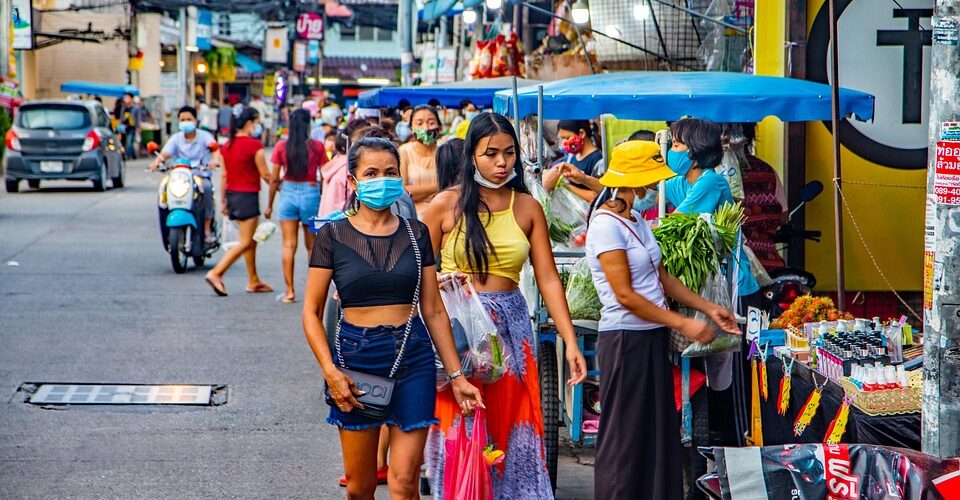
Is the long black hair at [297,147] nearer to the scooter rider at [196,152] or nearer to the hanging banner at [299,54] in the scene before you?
the scooter rider at [196,152]

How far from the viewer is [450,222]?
5336mm

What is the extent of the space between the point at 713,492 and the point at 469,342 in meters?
1.13

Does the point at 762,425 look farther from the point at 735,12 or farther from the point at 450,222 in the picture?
the point at 735,12

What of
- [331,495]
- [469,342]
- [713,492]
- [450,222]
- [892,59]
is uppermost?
[892,59]

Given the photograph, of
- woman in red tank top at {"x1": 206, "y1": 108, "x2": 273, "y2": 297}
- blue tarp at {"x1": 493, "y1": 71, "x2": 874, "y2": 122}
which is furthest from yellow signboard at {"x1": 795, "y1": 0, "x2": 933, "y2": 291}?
woman in red tank top at {"x1": 206, "y1": 108, "x2": 273, "y2": 297}

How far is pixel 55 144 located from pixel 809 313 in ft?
68.1

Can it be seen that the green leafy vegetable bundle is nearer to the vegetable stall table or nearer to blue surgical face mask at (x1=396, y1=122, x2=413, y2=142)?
the vegetable stall table

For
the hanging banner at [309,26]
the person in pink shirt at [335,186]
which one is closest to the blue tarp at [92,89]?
the hanging banner at [309,26]

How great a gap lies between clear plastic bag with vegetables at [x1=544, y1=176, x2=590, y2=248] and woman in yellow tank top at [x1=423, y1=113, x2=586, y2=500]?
4.31 ft

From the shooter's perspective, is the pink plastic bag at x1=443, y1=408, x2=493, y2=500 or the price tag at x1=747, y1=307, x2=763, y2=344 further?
the price tag at x1=747, y1=307, x2=763, y2=344

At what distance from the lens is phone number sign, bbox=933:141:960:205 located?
4.10m

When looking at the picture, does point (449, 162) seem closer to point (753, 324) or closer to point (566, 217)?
point (566, 217)

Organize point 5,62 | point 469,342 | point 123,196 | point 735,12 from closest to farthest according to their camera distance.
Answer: point 469,342 < point 735,12 < point 123,196 < point 5,62

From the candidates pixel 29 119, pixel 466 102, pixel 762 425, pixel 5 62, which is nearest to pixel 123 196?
pixel 29 119
